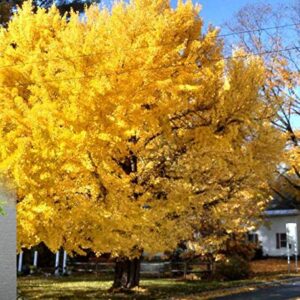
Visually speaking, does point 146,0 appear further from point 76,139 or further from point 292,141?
point 292,141

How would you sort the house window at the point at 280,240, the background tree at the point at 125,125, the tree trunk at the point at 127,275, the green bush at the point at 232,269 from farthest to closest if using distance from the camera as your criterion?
1. the house window at the point at 280,240
2. the green bush at the point at 232,269
3. the tree trunk at the point at 127,275
4. the background tree at the point at 125,125

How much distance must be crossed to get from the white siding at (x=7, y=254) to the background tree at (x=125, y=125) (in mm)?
788

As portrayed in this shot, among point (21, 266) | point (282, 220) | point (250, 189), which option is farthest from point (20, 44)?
point (282, 220)

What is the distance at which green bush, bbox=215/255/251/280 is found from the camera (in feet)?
85.4

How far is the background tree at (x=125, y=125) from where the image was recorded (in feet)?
40.0

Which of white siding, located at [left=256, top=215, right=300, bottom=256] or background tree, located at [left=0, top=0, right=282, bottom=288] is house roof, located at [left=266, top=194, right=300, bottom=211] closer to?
white siding, located at [left=256, top=215, right=300, bottom=256]

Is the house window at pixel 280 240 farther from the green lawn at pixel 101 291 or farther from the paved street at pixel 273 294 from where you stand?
the paved street at pixel 273 294

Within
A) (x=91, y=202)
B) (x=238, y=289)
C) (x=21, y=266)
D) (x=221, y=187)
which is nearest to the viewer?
(x=91, y=202)

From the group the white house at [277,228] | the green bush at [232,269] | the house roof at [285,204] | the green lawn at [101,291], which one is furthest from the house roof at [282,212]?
the green lawn at [101,291]

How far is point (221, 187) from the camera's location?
56.2 feet

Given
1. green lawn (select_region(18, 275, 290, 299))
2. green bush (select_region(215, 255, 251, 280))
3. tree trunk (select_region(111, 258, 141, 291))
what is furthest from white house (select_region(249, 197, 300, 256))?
tree trunk (select_region(111, 258, 141, 291))

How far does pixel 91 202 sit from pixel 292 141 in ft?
74.3

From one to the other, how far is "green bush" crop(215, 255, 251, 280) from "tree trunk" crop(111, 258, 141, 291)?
786 cm

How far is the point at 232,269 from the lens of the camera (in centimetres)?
2603
